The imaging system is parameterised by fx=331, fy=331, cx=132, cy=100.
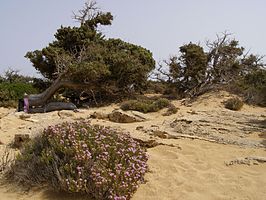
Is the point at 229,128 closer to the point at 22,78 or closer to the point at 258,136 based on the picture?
the point at 258,136

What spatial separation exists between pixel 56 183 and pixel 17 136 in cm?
242

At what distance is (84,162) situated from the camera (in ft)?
15.0

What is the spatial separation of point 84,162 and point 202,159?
2.25 metres

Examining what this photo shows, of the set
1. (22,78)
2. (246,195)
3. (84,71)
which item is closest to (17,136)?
(246,195)

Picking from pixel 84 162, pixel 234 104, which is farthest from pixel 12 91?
pixel 84 162

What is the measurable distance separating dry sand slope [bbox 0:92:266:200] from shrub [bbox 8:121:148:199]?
8.5 inches

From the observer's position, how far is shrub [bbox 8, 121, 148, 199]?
425cm

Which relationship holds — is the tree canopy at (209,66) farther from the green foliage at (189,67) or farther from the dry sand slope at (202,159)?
the dry sand slope at (202,159)

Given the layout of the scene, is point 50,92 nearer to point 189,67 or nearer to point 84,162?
point 189,67

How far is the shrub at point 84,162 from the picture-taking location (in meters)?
4.25

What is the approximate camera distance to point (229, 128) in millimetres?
7758

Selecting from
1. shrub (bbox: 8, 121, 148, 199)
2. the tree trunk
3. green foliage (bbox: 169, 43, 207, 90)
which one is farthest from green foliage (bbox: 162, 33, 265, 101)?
shrub (bbox: 8, 121, 148, 199)

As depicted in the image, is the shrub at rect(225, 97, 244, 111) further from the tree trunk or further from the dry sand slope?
the tree trunk

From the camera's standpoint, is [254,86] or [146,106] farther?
[254,86]
